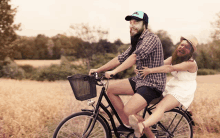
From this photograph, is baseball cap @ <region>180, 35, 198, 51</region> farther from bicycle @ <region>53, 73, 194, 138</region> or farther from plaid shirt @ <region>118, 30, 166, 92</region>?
bicycle @ <region>53, 73, 194, 138</region>

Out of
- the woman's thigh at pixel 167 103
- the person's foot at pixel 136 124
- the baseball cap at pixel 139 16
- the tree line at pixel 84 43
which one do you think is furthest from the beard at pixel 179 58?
the tree line at pixel 84 43

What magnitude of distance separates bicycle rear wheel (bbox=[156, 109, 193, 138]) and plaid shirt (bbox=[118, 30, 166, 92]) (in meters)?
0.86

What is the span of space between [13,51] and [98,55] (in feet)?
33.6

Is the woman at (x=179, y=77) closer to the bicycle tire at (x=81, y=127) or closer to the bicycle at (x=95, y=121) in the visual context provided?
the bicycle at (x=95, y=121)

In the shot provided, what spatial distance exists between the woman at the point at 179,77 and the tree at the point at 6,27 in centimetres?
2193

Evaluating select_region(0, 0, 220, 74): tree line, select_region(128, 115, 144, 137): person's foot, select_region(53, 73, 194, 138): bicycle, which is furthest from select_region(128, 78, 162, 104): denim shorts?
select_region(0, 0, 220, 74): tree line

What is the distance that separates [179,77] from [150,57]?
2.18 ft

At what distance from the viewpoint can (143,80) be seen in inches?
110

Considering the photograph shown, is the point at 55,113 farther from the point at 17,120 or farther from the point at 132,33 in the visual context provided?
the point at 132,33

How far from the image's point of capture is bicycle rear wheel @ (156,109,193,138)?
3.39 meters

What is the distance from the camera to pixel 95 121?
283 centimetres

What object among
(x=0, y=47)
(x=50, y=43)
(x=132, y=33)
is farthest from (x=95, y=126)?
(x=50, y=43)

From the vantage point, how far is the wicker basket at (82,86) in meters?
2.52

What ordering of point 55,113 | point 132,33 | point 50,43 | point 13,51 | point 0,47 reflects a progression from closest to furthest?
point 132,33 → point 55,113 → point 0,47 → point 13,51 → point 50,43
